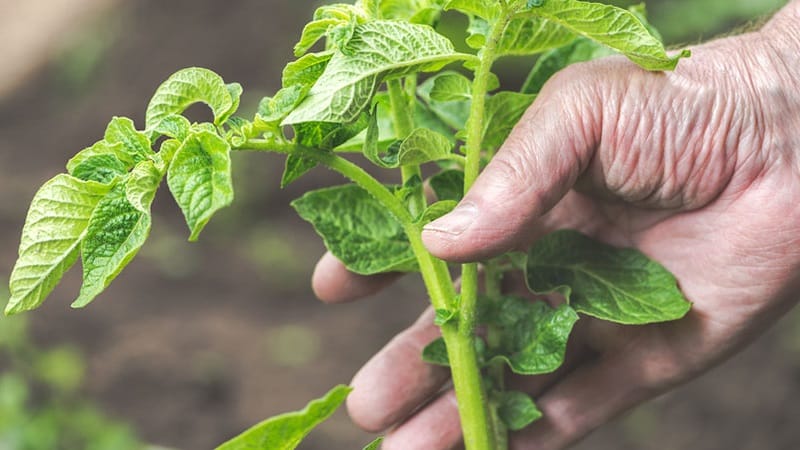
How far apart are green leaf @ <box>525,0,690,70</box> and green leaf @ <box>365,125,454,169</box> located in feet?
0.54

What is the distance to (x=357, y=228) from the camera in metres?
1.18

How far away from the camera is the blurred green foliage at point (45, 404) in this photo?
2.25 meters

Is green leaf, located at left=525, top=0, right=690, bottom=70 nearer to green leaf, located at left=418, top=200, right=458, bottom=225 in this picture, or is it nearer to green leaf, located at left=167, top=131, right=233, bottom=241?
green leaf, located at left=418, top=200, right=458, bottom=225

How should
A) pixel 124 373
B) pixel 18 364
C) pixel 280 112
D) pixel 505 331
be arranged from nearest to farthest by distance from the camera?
pixel 280 112 < pixel 505 331 < pixel 18 364 < pixel 124 373

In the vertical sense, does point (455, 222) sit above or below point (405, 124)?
below

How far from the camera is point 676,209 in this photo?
51.9 inches

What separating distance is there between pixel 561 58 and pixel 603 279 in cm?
30

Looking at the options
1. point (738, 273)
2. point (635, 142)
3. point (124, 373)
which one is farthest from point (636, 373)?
point (124, 373)

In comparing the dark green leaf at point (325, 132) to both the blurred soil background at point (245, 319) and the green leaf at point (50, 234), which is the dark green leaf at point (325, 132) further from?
the blurred soil background at point (245, 319)

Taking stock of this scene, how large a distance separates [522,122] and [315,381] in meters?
1.95

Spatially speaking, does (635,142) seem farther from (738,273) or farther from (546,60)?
(738,273)

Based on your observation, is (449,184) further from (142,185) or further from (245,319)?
(245,319)

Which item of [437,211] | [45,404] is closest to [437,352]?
[437,211]

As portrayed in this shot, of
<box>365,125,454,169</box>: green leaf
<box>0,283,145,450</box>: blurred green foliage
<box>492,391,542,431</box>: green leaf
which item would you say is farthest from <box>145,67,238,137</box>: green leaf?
<box>0,283,145,450</box>: blurred green foliage
